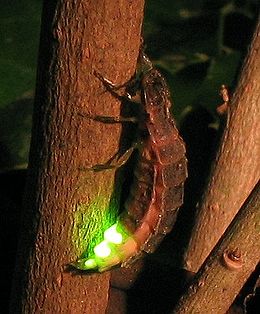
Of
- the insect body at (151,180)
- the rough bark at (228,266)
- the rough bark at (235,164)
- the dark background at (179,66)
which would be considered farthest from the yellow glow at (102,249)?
the dark background at (179,66)

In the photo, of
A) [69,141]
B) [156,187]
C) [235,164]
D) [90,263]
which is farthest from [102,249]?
[235,164]

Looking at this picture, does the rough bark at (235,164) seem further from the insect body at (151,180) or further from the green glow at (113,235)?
the green glow at (113,235)

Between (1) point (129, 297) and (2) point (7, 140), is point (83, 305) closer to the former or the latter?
(1) point (129, 297)

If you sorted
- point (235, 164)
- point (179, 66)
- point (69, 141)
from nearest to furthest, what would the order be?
point (69, 141), point (235, 164), point (179, 66)

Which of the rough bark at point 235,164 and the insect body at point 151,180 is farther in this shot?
the rough bark at point 235,164

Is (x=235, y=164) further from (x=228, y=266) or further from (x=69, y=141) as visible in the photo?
(x=69, y=141)

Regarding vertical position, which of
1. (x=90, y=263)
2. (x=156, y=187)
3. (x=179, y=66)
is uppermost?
(x=179, y=66)

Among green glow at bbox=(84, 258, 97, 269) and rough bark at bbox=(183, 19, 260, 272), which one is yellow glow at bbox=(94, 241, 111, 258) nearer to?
green glow at bbox=(84, 258, 97, 269)
